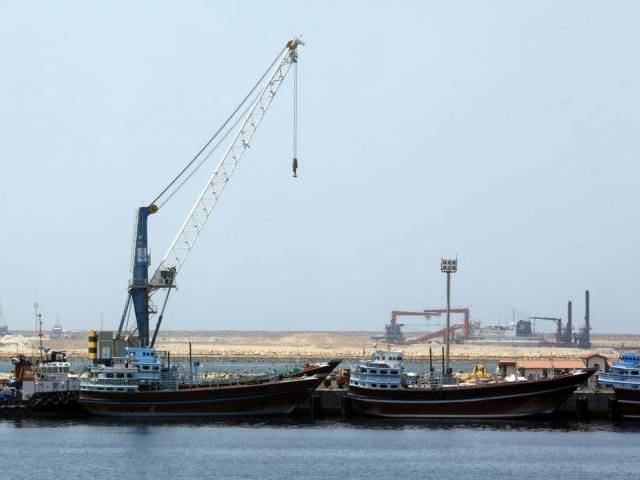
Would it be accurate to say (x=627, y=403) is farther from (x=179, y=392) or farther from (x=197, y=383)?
(x=179, y=392)

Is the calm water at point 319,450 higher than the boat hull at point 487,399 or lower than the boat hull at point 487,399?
lower

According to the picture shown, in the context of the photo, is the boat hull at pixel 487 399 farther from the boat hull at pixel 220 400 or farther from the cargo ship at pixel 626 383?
the boat hull at pixel 220 400

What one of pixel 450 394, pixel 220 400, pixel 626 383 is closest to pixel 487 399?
pixel 450 394

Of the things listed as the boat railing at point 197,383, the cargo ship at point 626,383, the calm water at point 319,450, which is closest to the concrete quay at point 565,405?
the cargo ship at point 626,383

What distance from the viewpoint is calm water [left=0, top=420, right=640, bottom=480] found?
92.7m

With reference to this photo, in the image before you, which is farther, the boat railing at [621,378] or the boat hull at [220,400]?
the boat hull at [220,400]

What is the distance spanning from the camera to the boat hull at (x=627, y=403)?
387 ft

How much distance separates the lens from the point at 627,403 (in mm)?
118500

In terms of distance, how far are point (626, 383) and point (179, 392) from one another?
42.0 metres

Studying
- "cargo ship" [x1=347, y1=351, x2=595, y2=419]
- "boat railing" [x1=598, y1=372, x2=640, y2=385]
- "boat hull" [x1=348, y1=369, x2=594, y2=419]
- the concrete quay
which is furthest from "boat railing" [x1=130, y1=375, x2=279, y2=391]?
"boat railing" [x1=598, y1=372, x2=640, y2=385]

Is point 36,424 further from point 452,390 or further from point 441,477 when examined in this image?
point 441,477

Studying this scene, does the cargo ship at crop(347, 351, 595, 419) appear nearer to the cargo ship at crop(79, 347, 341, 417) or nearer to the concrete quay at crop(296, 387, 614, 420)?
the concrete quay at crop(296, 387, 614, 420)

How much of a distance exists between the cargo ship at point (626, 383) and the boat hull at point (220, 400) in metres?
27.3

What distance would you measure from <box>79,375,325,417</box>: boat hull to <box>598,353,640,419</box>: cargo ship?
27.3m
